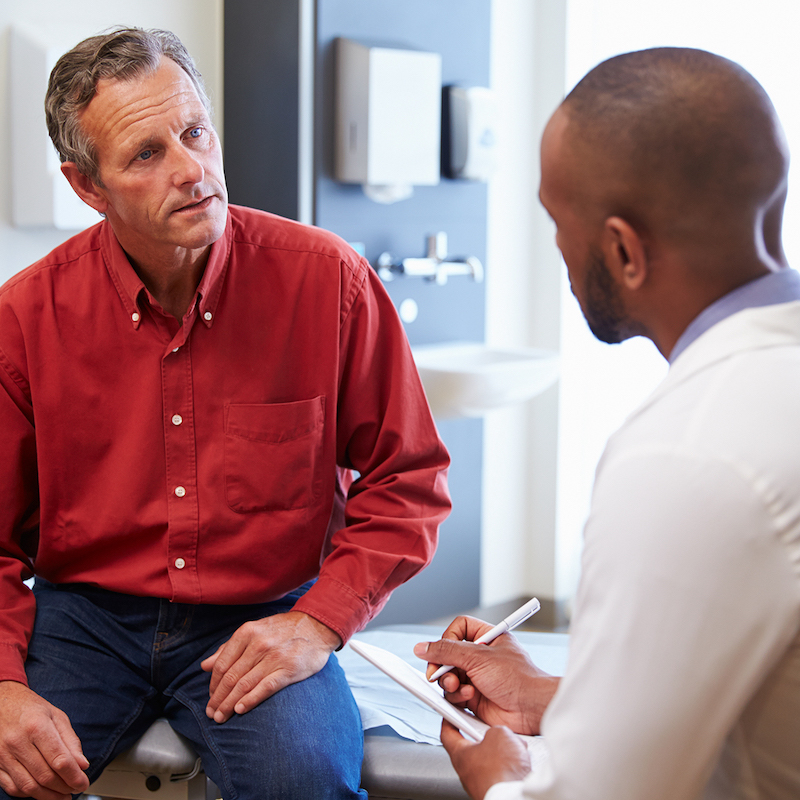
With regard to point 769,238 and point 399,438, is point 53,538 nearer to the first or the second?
point 399,438

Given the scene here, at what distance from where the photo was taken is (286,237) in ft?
4.70

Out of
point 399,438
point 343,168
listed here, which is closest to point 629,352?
point 343,168

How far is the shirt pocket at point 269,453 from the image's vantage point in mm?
1356

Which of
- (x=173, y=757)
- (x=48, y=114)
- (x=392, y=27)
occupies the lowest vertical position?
(x=173, y=757)

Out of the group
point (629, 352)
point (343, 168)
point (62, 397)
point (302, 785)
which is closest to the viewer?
point (302, 785)

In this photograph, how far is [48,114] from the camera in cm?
136

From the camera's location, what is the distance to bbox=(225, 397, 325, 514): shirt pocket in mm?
1356

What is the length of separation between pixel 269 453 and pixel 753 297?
2.55 feet

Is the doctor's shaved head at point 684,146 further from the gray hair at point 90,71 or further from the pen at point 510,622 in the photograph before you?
the gray hair at point 90,71

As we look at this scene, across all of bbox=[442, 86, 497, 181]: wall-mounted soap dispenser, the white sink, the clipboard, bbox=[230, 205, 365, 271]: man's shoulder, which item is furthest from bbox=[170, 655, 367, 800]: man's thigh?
bbox=[442, 86, 497, 181]: wall-mounted soap dispenser

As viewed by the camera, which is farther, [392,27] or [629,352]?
[629,352]

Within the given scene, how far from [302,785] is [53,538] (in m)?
0.52

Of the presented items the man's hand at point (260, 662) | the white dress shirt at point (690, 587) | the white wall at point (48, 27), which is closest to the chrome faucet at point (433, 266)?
the white wall at point (48, 27)

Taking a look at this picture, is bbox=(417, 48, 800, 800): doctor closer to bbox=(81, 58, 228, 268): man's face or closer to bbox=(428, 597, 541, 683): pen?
bbox=(428, 597, 541, 683): pen
